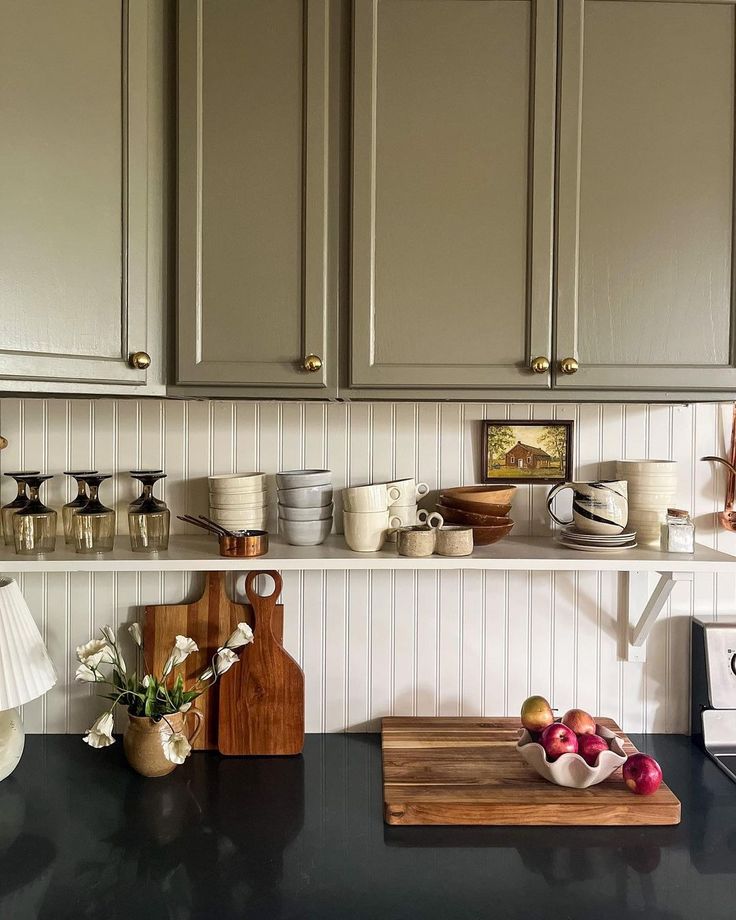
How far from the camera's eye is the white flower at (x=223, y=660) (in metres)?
1.61

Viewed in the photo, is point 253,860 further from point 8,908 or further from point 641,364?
point 641,364

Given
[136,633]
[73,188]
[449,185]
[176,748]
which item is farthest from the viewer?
[136,633]

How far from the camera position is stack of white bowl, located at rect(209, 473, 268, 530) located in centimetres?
162

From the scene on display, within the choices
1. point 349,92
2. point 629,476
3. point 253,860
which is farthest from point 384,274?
point 253,860

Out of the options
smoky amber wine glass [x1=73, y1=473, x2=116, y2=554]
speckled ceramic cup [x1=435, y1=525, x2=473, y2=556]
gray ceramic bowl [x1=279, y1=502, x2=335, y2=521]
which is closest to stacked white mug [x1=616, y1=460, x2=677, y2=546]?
speckled ceramic cup [x1=435, y1=525, x2=473, y2=556]

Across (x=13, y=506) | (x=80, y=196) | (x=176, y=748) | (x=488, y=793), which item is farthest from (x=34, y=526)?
(x=488, y=793)

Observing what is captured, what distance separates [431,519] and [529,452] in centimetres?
34

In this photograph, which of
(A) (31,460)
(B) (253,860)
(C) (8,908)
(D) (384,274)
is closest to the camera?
(C) (8,908)

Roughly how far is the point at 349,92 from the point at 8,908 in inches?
59.3

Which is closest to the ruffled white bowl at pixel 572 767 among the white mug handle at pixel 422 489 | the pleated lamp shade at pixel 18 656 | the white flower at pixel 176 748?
the white mug handle at pixel 422 489

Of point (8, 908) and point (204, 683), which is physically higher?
point (204, 683)

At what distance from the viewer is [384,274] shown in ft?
4.54

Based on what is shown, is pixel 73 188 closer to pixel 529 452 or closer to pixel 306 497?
pixel 306 497

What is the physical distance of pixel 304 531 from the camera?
1.60m
